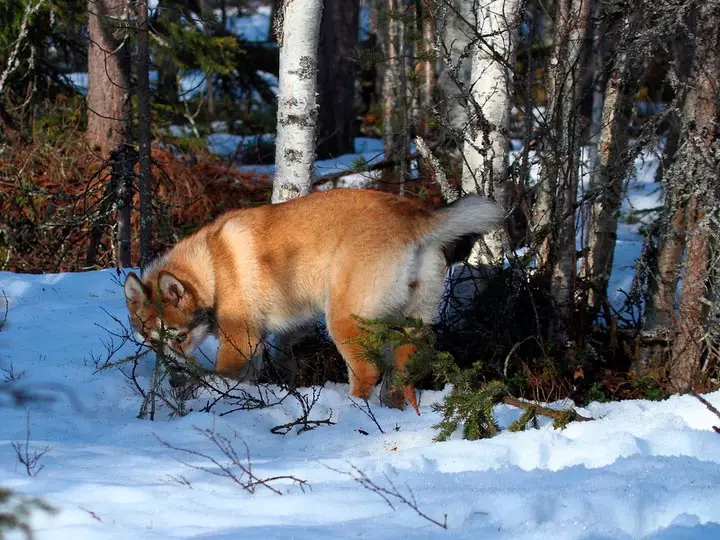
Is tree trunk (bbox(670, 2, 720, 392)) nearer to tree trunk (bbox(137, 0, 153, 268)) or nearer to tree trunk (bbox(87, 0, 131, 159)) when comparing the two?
tree trunk (bbox(137, 0, 153, 268))

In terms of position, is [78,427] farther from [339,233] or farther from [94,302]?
[94,302]

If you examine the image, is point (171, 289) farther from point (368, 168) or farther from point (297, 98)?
point (368, 168)

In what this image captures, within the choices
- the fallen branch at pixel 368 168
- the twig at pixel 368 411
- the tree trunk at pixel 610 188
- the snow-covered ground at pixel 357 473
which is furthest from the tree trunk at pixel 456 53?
the snow-covered ground at pixel 357 473

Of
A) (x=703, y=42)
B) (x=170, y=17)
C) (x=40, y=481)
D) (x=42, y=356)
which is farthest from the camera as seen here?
(x=170, y=17)

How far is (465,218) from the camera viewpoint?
541 centimetres

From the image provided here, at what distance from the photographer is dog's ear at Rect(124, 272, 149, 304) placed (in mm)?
5863

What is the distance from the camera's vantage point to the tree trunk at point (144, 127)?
315 inches

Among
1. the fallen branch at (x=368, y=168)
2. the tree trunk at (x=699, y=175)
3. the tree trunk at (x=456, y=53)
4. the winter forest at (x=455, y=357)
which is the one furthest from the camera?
the fallen branch at (x=368, y=168)

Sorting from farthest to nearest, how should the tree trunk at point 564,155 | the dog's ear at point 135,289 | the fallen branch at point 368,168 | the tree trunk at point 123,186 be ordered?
1. the tree trunk at point 123,186
2. the fallen branch at point 368,168
3. the tree trunk at point 564,155
4. the dog's ear at point 135,289

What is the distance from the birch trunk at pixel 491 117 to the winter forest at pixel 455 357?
26mm

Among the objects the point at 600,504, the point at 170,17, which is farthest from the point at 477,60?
the point at 170,17

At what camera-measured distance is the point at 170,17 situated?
41.7ft

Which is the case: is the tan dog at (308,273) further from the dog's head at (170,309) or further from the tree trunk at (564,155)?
the tree trunk at (564,155)

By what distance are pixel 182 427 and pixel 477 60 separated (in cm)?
391
